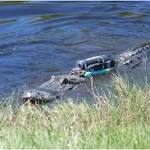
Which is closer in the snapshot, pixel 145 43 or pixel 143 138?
pixel 143 138

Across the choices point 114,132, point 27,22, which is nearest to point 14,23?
point 27,22

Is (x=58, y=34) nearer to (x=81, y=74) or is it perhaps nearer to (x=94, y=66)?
(x=94, y=66)

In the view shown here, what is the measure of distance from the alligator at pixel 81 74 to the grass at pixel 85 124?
2.61 m

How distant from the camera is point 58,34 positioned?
18094 millimetres

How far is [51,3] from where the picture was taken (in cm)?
2412

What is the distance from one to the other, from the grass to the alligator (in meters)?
2.61

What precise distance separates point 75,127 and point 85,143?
898mm

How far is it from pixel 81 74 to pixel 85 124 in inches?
237

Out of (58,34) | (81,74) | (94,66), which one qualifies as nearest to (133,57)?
(94,66)

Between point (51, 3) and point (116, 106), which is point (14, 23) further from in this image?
point (116, 106)

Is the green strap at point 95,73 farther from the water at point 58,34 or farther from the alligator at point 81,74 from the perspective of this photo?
the water at point 58,34

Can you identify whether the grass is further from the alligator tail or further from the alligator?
the alligator tail

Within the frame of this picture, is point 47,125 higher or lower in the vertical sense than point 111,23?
higher

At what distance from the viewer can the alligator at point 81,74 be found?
10.6 metres
